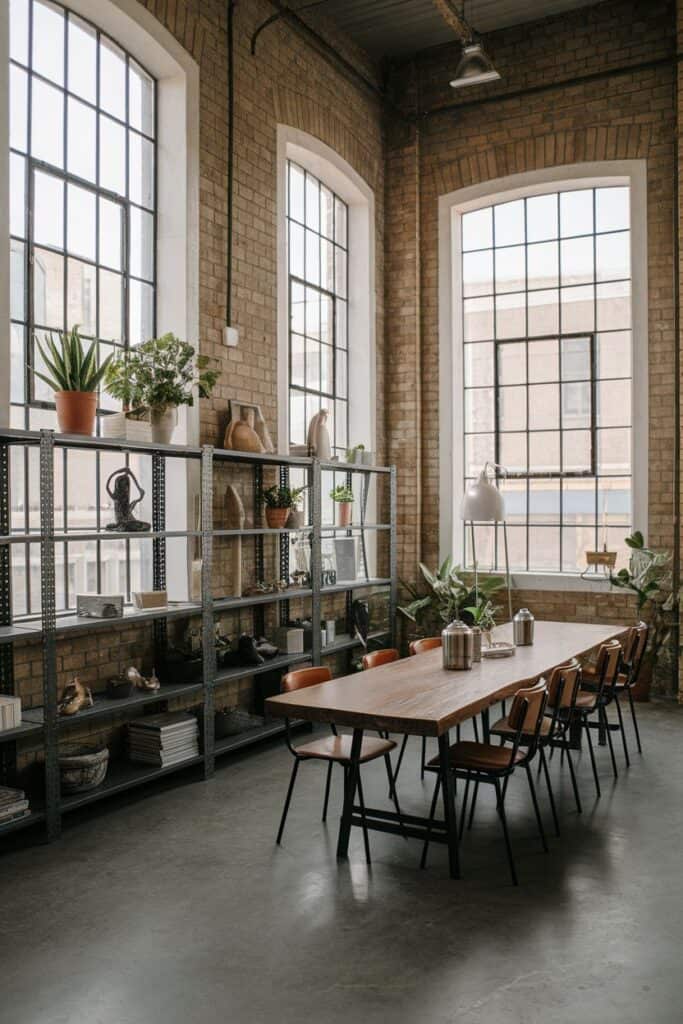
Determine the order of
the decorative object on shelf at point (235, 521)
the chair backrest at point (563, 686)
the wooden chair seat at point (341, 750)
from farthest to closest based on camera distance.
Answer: the decorative object on shelf at point (235, 521)
the chair backrest at point (563, 686)
the wooden chair seat at point (341, 750)

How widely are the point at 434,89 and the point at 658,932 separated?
309 inches

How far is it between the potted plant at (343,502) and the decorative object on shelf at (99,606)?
282 cm

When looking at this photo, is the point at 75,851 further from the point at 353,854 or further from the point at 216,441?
the point at 216,441

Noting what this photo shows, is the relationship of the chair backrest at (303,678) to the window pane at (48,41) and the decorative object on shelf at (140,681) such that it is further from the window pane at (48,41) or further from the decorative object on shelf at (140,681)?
the window pane at (48,41)

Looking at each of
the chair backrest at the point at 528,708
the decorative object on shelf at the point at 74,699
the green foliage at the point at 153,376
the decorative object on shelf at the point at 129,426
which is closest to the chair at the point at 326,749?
the chair backrest at the point at 528,708

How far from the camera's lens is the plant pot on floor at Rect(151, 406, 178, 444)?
5449 millimetres

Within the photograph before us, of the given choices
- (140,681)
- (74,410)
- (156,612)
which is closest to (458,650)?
(156,612)

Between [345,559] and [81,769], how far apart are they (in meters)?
3.79

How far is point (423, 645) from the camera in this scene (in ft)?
19.4

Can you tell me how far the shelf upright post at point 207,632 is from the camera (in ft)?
18.2

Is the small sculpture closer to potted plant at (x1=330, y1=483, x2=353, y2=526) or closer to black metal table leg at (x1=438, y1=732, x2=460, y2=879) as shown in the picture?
black metal table leg at (x1=438, y1=732, x2=460, y2=879)

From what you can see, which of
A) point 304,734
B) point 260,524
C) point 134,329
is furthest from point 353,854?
point 134,329

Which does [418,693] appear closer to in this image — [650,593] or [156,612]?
[156,612]

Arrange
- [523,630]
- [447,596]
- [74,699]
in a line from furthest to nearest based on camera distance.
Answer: [447,596]
[523,630]
[74,699]
